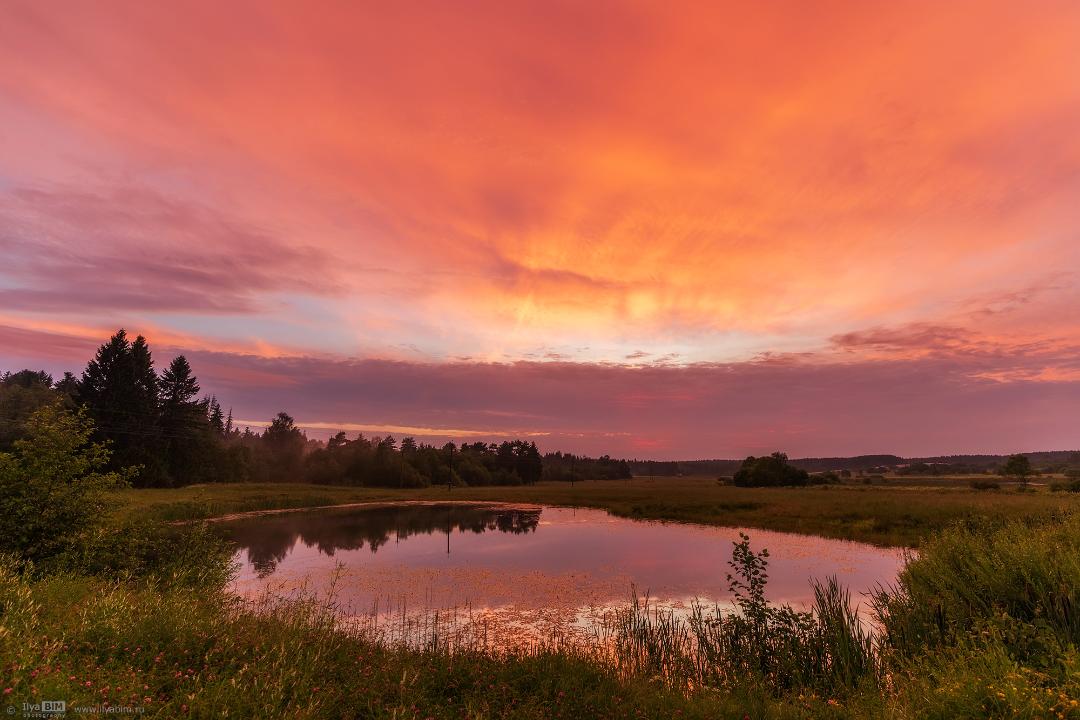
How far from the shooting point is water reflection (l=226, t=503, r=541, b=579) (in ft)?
121

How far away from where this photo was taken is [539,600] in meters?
21.7

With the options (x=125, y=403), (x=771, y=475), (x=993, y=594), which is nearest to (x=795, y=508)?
(x=993, y=594)

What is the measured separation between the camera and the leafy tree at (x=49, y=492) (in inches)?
567

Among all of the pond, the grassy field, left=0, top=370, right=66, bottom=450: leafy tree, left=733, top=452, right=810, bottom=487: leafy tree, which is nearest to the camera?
the pond

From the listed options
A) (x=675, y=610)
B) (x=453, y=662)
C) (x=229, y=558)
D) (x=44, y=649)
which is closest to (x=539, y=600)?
(x=675, y=610)

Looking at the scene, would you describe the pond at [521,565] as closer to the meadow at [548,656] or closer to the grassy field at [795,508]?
the meadow at [548,656]

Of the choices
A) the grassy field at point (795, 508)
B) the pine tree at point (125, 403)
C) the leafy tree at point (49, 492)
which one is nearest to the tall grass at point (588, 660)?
the leafy tree at point (49, 492)

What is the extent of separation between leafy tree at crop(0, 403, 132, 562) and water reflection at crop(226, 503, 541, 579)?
1306 centimetres

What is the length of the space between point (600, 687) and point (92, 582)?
14.3m

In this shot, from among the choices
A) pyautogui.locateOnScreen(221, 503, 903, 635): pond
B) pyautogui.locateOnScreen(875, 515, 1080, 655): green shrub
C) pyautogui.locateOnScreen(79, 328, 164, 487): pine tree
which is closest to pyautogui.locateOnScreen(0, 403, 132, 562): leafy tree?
pyautogui.locateOnScreen(221, 503, 903, 635): pond

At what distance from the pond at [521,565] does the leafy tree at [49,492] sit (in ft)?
27.1

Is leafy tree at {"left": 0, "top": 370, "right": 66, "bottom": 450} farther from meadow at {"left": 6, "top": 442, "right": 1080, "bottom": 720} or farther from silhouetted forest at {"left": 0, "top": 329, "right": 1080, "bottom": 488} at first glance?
meadow at {"left": 6, "top": 442, "right": 1080, "bottom": 720}

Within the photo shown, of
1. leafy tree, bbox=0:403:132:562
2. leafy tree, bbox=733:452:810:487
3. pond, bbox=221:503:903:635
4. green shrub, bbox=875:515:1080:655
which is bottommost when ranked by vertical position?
leafy tree, bbox=733:452:810:487

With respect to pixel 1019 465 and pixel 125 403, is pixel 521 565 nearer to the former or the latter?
pixel 125 403
